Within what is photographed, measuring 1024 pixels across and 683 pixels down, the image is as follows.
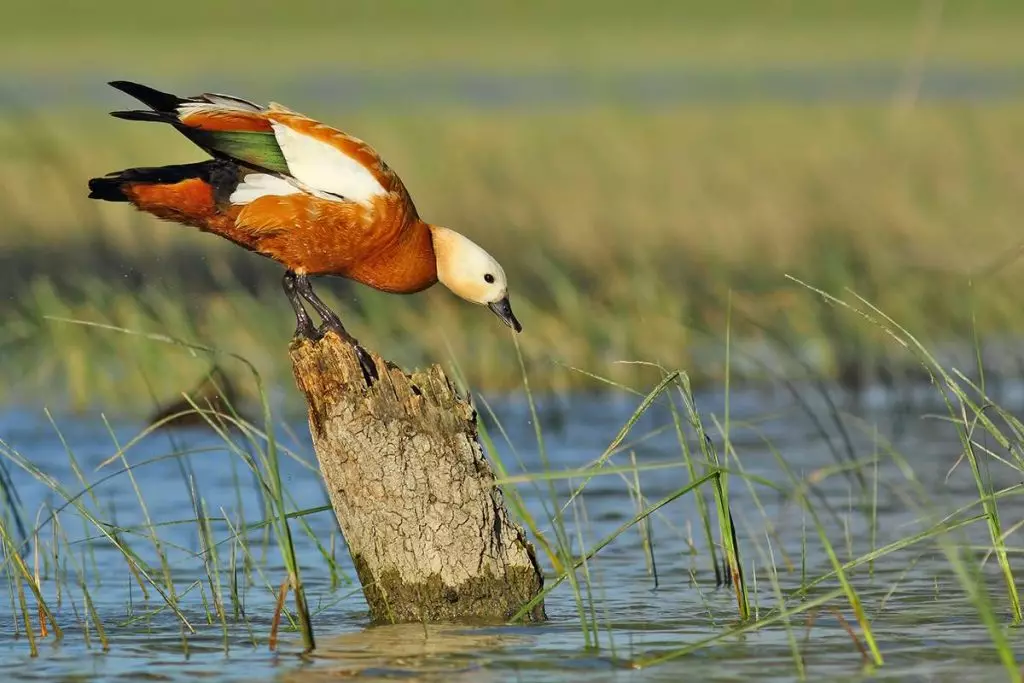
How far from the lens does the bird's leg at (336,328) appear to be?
5.64 m

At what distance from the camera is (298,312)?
6359 mm

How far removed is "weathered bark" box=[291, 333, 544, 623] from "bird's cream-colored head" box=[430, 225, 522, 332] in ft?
3.03

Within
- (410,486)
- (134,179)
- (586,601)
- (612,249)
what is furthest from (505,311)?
(612,249)

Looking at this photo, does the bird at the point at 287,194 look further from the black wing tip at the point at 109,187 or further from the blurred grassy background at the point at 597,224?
the blurred grassy background at the point at 597,224

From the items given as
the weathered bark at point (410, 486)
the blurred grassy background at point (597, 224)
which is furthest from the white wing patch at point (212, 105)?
the blurred grassy background at point (597, 224)

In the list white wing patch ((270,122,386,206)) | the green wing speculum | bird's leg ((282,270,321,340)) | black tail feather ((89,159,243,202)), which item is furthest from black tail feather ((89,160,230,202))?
bird's leg ((282,270,321,340))

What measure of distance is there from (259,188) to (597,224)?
36.6 ft

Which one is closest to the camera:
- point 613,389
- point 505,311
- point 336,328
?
point 336,328

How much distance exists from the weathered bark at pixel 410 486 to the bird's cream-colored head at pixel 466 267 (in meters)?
0.92

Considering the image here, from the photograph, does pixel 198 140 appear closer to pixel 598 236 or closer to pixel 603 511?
pixel 603 511

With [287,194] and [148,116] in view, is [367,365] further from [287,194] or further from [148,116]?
[148,116]

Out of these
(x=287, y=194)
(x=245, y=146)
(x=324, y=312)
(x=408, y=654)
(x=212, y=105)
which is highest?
(x=212, y=105)

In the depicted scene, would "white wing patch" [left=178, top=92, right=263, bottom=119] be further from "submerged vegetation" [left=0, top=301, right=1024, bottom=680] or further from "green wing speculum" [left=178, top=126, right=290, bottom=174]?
"submerged vegetation" [left=0, top=301, right=1024, bottom=680]

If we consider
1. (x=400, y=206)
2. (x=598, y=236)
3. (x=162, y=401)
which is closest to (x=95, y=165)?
(x=598, y=236)
